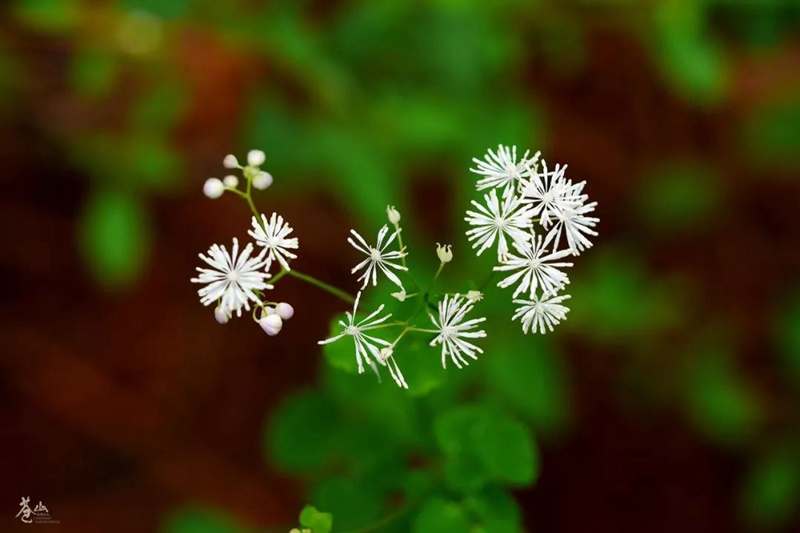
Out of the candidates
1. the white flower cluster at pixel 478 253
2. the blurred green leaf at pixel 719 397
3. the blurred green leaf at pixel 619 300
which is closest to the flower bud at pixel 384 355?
the white flower cluster at pixel 478 253

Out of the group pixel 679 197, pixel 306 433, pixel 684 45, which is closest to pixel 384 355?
pixel 306 433

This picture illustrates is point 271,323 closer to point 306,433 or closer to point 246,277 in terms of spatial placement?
point 246,277

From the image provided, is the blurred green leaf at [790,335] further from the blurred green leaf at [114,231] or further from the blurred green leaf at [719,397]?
the blurred green leaf at [114,231]

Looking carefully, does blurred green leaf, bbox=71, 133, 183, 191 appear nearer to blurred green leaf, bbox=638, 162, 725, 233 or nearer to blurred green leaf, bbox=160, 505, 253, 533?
blurred green leaf, bbox=160, 505, 253, 533

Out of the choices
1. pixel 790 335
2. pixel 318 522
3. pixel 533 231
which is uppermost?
pixel 790 335

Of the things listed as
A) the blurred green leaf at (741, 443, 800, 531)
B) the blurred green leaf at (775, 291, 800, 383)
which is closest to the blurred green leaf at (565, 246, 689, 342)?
the blurred green leaf at (775, 291, 800, 383)

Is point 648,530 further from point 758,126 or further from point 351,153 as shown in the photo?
point 351,153
